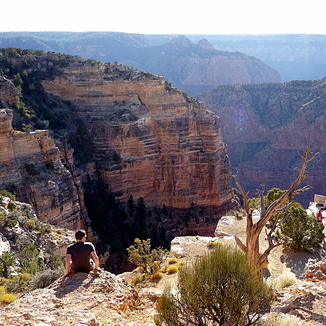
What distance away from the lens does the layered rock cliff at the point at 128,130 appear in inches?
1423

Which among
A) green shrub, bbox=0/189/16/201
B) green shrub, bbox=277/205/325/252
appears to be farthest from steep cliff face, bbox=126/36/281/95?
green shrub, bbox=277/205/325/252

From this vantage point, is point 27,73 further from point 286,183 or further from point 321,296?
point 286,183

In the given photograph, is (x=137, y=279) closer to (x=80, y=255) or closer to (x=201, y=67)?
(x=80, y=255)

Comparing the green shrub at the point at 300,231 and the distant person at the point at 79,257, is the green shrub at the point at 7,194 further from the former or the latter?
the green shrub at the point at 300,231

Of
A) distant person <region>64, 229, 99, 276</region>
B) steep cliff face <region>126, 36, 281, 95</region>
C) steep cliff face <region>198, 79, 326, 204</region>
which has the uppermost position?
steep cliff face <region>126, 36, 281, 95</region>

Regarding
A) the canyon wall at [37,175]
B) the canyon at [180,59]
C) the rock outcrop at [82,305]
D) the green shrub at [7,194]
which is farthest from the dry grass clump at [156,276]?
the canyon at [180,59]

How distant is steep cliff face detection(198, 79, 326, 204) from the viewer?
267 feet

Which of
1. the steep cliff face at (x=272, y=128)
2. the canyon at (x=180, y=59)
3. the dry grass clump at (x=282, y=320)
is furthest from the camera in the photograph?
the canyon at (x=180, y=59)

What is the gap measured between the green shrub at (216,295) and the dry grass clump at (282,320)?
0.28 metres

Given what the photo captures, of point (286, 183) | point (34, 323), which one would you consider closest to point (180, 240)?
point (34, 323)

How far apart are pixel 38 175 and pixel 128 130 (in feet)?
44.6

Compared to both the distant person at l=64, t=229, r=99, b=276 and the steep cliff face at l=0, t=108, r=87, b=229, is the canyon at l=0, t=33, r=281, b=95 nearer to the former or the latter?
the steep cliff face at l=0, t=108, r=87, b=229

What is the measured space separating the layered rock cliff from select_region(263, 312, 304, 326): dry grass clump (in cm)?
2584

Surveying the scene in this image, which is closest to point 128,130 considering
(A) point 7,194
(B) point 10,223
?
(A) point 7,194
